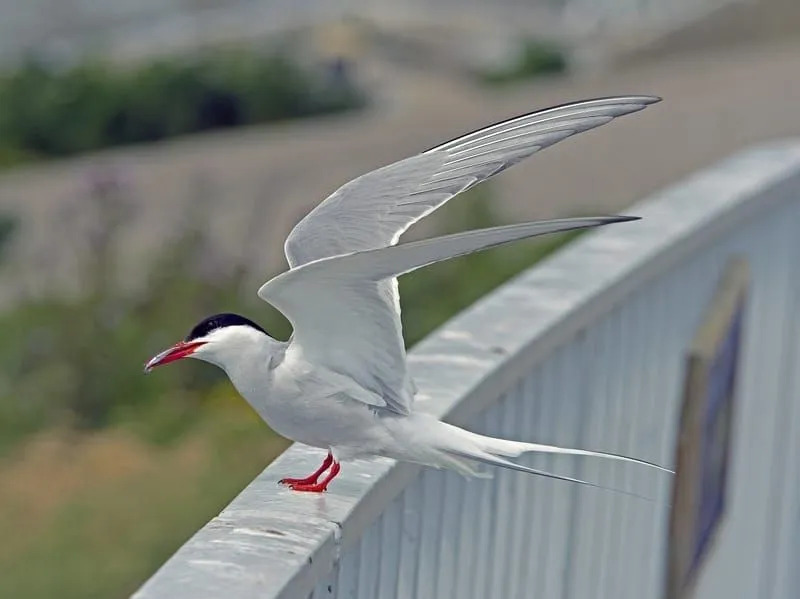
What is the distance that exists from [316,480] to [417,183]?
0.53 metres

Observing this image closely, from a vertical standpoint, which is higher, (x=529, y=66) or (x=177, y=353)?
(x=529, y=66)

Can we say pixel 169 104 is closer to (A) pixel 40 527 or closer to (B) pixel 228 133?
(B) pixel 228 133

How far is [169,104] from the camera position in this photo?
1683 cm

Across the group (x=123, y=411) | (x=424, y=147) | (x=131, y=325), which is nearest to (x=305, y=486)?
(x=123, y=411)

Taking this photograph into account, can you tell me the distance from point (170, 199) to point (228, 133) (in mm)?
3220

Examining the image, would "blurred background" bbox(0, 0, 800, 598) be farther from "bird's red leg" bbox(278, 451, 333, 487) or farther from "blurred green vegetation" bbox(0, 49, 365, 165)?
"bird's red leg" bbox(278, 451, 333, 487)

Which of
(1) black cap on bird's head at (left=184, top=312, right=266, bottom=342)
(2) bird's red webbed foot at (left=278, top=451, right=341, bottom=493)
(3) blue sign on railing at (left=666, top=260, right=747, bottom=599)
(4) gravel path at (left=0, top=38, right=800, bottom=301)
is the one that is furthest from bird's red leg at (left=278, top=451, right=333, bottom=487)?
(4) gravel path at (left=0, top=38, right=800, bottom=301)

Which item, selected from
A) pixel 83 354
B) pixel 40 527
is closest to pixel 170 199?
pixel 83 354

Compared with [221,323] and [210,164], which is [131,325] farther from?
[210,164]

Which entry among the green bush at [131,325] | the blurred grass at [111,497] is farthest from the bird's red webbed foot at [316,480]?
the green bush at [131,325]

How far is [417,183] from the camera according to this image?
107 inches

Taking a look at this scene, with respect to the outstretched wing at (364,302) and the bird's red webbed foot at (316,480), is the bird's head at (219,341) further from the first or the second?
the bird's red webbed foot at (316,480)

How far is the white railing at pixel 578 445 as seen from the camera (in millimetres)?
2283

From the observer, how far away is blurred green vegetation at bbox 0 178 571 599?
18.4 ft
